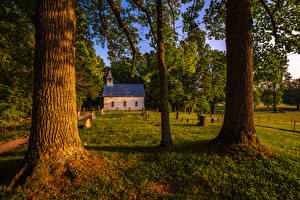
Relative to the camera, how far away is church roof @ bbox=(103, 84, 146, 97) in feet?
104

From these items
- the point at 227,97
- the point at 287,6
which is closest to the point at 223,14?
the point at 287,6

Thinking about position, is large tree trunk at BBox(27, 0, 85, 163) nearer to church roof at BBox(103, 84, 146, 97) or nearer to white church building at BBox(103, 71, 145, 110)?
white church building at BBox(103, 71, 145, 110)

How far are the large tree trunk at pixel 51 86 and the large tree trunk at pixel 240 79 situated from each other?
518cm

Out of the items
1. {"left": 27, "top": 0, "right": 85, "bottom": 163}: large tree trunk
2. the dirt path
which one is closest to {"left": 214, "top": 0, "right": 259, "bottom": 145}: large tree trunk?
{"left": 27, "top": 0, "right": 85, "bottom": 163}: large tree trunk

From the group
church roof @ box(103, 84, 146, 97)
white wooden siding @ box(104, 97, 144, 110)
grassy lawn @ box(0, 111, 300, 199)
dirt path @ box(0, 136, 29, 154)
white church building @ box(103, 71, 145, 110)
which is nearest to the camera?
grassy lawn @ box(0, 111, 300, 199)

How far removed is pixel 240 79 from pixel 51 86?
18.8 feet

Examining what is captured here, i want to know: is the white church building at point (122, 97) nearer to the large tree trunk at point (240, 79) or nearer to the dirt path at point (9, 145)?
the dirt path at point (9, 145)

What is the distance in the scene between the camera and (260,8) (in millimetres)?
6797

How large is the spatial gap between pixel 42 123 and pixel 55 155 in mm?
857

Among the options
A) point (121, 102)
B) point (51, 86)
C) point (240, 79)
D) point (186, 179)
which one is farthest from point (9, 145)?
point (121, 102)

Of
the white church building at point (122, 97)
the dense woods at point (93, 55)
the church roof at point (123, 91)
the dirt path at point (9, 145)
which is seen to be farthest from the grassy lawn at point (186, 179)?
the church roof at point (123, 91)

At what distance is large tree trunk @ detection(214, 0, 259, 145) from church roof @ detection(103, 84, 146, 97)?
29133mm

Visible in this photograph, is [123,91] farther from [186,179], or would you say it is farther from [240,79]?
[186,179]

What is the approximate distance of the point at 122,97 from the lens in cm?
3206
